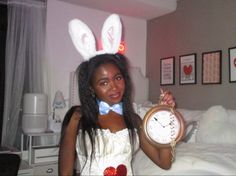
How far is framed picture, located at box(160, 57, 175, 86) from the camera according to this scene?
3326mm

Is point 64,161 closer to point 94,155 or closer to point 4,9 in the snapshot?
point 94,155

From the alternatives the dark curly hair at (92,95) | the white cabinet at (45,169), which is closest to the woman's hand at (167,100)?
the dark curly hair at (92,95)

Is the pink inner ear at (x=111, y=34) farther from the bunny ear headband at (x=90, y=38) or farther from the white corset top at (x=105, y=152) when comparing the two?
the white corset top at (x=105, y=152)

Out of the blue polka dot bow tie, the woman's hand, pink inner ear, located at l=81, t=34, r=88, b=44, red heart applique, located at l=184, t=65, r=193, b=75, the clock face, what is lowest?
the clock face

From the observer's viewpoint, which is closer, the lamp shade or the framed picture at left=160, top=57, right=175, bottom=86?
the lamp shade

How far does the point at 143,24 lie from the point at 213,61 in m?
1.27

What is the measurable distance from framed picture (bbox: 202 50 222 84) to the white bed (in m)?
0.44

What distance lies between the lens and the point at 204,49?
117 inches

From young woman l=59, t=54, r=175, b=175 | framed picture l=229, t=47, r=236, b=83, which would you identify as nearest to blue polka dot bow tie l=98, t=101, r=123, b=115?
young woman l=59, t=54, r=175, b=175

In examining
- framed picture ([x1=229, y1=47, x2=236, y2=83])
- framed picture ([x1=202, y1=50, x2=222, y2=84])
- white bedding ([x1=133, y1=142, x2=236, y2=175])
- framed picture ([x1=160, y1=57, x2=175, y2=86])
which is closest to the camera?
white bedding ([x1=133, y1=142, x2=236, y2=175])

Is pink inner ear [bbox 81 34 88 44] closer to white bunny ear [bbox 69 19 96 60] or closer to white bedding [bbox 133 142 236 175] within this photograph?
white bunny ear [bbox 69 19 96 60]

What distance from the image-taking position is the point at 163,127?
97 cm

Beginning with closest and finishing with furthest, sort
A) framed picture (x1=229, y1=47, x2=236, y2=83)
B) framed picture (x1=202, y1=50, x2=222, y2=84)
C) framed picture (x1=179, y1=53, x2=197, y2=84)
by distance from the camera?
framed picture (x1=229, y1=47, x2=236, y2=83)
framed picture (x1=202, y1=50, x2=222, y2=84)
framed picture (x1=179, y1=53, x2=197, y2=84)

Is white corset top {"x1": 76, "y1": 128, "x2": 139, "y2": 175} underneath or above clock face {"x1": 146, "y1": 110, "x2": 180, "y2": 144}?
underneath
